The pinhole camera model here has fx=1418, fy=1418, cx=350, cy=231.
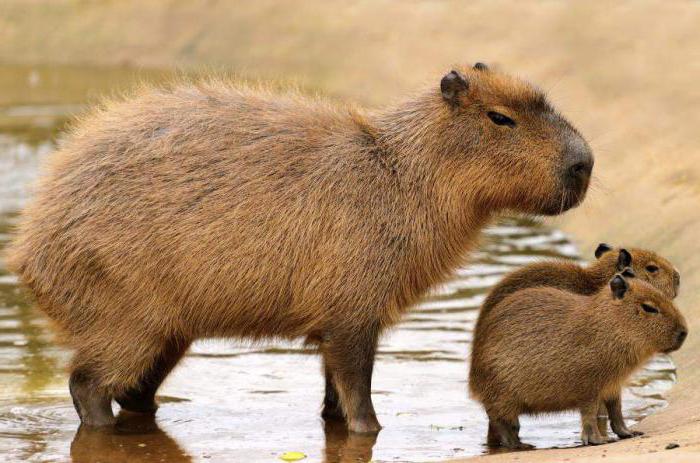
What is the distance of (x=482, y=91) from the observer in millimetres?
6953

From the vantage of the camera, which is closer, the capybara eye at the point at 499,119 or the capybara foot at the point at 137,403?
the capybara eye at the point at 499,119

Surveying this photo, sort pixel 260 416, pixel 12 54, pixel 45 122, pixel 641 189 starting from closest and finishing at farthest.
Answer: pixel 260 416
pixel 641 189
pixel 45 122
pixel 12 54

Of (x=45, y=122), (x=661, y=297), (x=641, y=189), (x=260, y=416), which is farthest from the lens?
(x=45, y=122)

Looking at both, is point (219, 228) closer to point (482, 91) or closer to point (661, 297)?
point (482, 91)

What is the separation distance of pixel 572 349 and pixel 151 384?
2204 mm

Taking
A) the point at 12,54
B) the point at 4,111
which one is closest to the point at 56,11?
the point at 12,54

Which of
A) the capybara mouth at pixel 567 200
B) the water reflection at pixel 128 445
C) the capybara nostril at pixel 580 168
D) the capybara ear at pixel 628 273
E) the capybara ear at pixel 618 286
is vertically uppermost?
the capybara nostril at pixel 580 168

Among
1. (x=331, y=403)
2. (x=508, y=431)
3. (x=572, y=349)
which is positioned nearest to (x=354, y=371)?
(x=331, y=403)

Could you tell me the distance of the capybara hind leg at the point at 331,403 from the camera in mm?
7223

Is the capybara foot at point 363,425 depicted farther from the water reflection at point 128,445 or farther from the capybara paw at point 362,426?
the water reflection at point 128,445

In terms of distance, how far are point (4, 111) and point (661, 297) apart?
11527 mm

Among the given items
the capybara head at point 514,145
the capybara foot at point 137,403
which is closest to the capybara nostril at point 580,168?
the capybara head at point 514,145

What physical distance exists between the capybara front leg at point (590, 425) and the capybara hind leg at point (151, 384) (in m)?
2.07

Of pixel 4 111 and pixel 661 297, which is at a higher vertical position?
pixel 4 111
